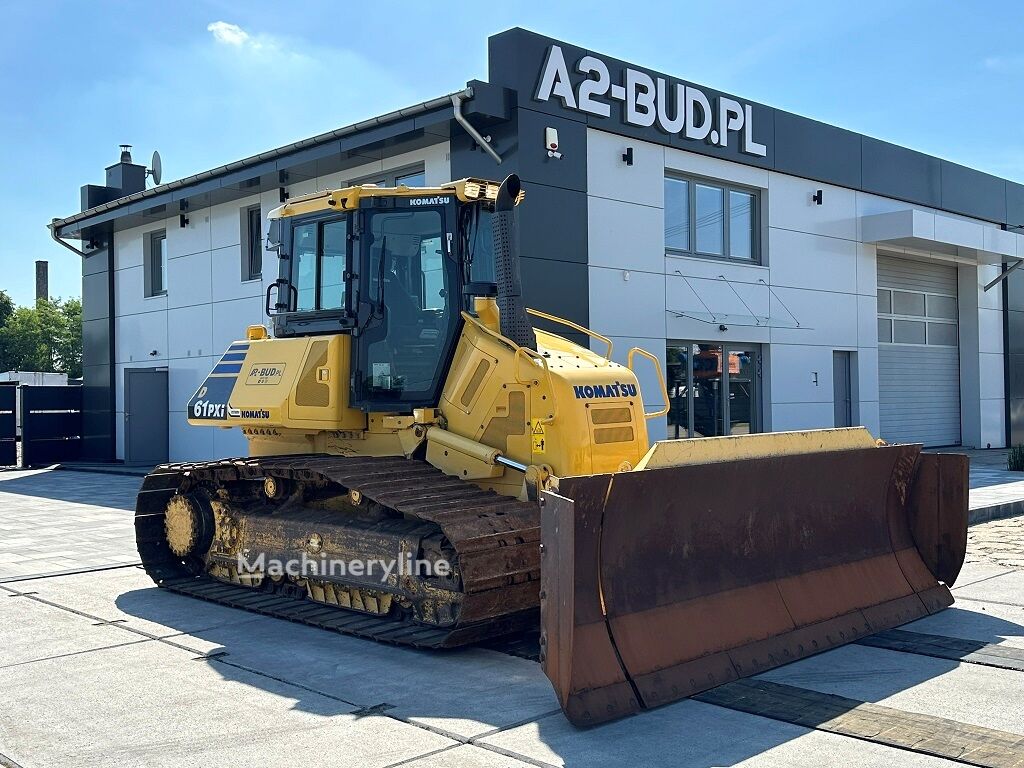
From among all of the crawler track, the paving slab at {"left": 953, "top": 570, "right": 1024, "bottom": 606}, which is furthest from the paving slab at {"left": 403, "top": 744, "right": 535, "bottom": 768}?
the paving slab at {"left": 953, "top": 570, "right": 1024, "bottom": 606}

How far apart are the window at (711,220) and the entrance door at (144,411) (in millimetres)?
11115

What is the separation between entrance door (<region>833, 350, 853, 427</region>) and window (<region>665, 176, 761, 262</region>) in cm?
328

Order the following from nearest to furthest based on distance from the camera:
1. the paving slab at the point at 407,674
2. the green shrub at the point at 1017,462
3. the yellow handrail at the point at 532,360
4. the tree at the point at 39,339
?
the paving slab at the point at 407,674, the yellow handrail at the point at 532,360, the green shrub at the point at 1017,462, the tree at the point at 39,339

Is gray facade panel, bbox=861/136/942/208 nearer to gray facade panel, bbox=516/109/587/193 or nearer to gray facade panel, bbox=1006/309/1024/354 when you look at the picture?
gray facade panel, bbox=1006/309/1024/354

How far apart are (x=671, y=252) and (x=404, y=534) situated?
35.2ft

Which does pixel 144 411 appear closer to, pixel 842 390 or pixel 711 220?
pixel 711 220

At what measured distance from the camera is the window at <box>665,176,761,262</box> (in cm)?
1655

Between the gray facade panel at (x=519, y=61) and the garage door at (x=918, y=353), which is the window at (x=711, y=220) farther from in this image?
the garage door at (x=918, y=353)

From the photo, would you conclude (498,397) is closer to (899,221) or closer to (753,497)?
(753,497)

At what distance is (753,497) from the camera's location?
6414 millimetres

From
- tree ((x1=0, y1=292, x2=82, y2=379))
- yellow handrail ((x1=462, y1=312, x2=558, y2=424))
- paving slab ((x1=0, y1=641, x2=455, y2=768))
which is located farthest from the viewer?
tree ((x1=0, y1=292, x2=82, y2=379))

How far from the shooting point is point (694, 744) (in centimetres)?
470

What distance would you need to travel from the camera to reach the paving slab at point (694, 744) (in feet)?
14.7

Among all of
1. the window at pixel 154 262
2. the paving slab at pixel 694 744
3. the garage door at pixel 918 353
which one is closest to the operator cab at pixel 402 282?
the paving slab at pixel 694 744
